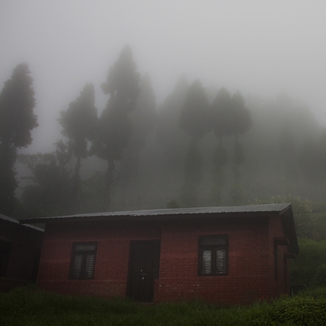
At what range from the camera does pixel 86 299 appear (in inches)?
533

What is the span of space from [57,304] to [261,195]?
41.0 meters

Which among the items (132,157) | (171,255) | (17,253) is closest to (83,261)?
(171,255)

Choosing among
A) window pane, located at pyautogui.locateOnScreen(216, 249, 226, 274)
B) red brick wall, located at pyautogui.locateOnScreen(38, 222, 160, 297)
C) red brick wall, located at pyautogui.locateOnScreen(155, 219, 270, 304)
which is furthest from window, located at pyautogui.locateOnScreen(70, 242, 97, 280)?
window pane, located at pyautogui.locateOnScreen(216, 249, 226, 274)

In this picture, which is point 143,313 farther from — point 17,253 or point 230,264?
point 17,253

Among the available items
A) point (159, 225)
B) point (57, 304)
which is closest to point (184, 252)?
point (159, 225)

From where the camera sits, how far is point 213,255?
15250 millimetres

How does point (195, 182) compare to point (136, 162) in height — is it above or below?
below

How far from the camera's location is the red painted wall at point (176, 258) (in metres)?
14.4

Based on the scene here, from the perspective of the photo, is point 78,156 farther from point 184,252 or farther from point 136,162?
point 184,252

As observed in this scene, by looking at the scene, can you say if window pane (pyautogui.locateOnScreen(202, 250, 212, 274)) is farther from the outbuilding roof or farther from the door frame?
the door frame

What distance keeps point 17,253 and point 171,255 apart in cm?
861

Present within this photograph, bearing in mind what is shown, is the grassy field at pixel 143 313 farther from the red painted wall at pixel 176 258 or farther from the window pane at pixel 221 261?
the window pane at pixel 221 261

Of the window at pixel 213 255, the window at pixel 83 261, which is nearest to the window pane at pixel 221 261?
the window at pixel 213 255

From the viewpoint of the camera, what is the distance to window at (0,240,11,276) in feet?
63.2
